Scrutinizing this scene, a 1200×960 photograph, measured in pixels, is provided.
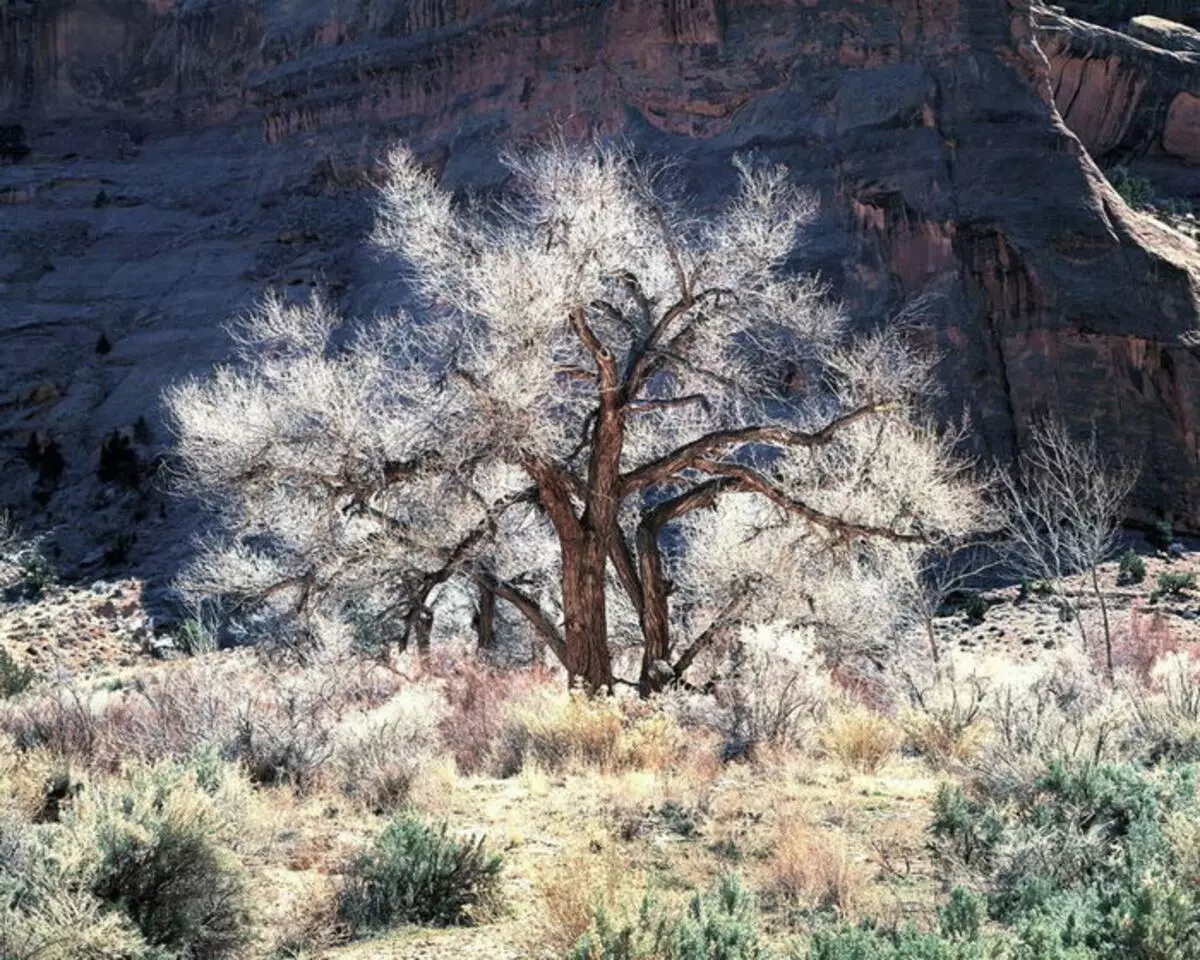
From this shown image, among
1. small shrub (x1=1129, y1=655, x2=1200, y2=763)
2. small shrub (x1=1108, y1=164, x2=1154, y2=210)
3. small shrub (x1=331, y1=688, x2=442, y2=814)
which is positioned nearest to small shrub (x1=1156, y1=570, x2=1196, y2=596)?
small shrub (x1=1108, y1=164, x2=1154, y2=210)

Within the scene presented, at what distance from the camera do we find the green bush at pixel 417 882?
5984 millimetres

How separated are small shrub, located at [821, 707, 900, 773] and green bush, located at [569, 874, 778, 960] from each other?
4.91m

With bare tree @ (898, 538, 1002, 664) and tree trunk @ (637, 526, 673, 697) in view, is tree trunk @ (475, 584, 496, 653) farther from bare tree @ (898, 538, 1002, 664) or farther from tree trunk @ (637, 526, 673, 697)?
bare tree @ (898, 538, 1002, 664)

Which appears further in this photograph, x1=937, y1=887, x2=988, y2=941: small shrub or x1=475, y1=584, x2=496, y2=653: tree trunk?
x1=475, y1=584, x2=496, y2=653: tree trunk

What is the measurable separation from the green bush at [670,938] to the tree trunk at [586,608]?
351 inches

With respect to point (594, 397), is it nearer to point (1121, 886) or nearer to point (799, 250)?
point (1121, 886)

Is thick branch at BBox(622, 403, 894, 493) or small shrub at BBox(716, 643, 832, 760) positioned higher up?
thick branch at BBox(622, 403, 894, 493)

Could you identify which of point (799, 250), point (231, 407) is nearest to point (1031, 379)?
point (799, 250)

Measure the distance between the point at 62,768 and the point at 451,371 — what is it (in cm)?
604

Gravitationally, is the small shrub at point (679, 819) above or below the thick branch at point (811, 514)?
below

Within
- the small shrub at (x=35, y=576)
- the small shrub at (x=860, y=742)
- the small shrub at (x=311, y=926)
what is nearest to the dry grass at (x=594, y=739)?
the small shrub at (x=860, y=742)

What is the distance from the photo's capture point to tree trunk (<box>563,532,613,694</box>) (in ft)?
45.1

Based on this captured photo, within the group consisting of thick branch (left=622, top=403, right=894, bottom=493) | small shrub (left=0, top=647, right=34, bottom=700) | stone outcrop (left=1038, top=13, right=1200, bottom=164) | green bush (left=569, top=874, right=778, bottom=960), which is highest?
stone outcrop (left=1038, top=13, right=1200, bottom=164)

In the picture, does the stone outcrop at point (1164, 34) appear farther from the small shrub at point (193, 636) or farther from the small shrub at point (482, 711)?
the small shrub at point (482, 711)
